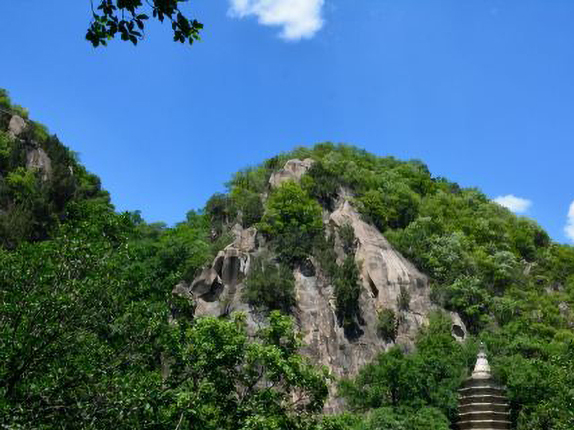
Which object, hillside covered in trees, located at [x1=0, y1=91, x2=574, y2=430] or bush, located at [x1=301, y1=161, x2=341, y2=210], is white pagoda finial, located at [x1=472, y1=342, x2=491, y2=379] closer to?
hillside covered in trees, located at [x1=0, y1=91, x2=574, y2=430]

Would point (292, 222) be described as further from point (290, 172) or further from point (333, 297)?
point (290, 172)

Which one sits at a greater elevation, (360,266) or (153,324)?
(360,266)

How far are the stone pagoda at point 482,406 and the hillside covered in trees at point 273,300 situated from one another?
191 centimetres

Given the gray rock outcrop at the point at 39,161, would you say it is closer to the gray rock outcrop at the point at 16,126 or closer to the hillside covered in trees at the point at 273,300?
the hillside covered in trees at the point at 273,300

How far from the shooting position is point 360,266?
50469mm

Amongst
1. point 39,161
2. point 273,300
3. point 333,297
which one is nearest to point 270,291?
point 273,300

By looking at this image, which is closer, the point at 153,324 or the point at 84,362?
the point at 84,362

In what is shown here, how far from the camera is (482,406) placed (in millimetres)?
24250

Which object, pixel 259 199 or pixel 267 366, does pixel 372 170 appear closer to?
pixel 259 199

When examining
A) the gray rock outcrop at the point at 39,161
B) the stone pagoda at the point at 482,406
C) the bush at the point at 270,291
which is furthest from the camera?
the gray rock outcrop at the point at 39,161

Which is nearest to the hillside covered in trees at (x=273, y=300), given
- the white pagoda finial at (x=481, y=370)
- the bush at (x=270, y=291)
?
the bush at (x=270, y=291)

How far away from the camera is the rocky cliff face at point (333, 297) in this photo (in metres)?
45.4

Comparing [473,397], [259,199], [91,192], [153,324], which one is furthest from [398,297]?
[153,324]

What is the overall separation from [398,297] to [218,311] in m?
11.4
